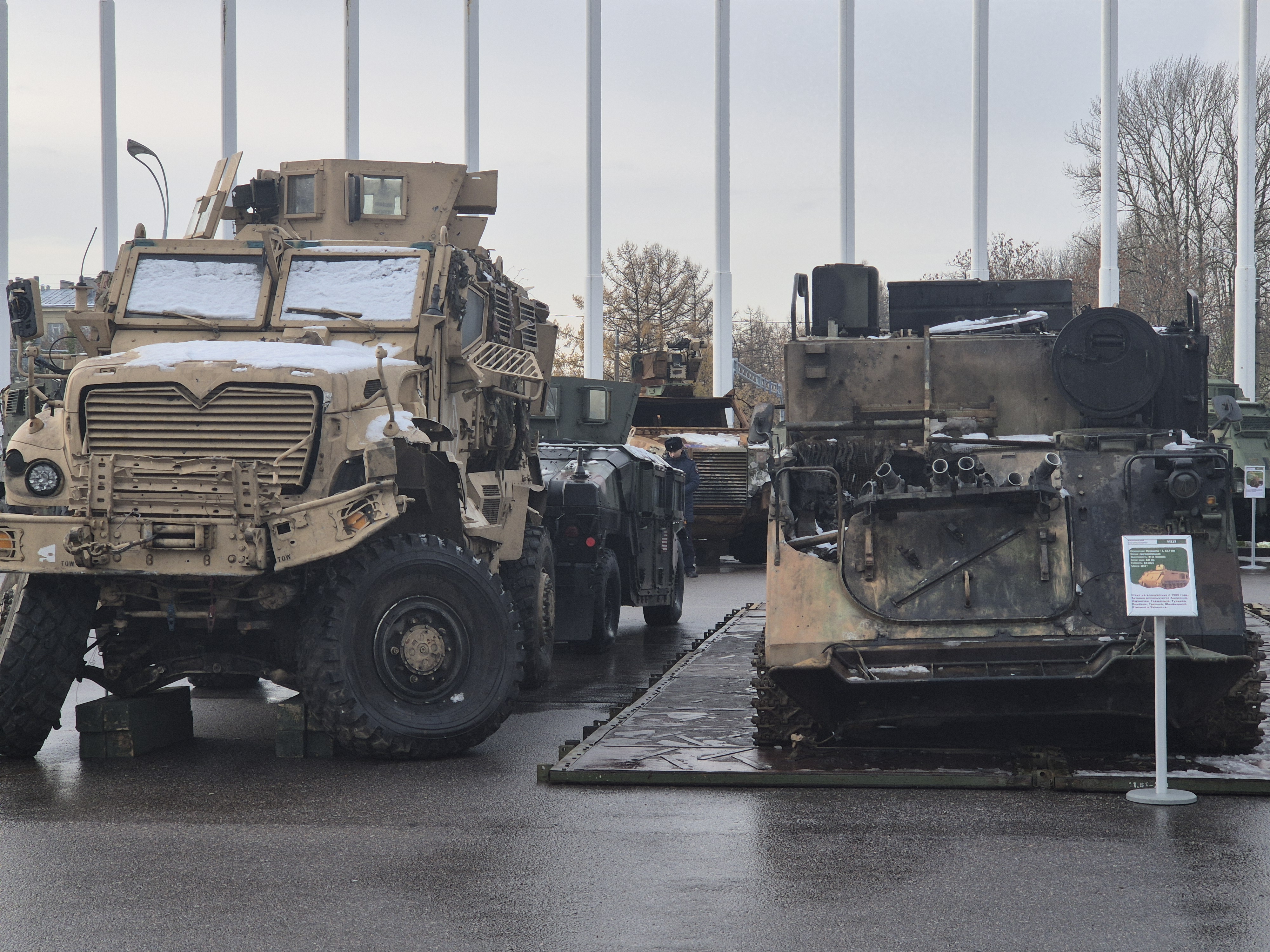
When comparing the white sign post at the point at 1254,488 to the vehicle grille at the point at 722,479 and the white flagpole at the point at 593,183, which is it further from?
the white flagpole at the point at 593,183

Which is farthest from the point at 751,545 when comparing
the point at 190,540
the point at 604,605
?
the point at 190,540

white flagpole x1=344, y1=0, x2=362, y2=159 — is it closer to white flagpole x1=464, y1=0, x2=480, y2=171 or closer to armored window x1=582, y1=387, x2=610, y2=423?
white flagpole x1=464, y1=0, x2=480, y2=171

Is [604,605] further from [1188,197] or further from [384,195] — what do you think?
[1188,197]

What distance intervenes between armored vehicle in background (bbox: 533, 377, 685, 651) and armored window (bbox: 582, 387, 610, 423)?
2.99 metres

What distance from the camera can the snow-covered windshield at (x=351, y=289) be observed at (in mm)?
9469

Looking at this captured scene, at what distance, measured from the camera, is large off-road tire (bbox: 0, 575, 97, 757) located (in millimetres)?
7973

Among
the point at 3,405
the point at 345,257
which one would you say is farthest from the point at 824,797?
the point at 3,405

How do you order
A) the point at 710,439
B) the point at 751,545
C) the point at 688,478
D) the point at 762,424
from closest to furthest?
the point at 762,424 < the point at 688,478 < the point at 710,439 < the point at 751,545

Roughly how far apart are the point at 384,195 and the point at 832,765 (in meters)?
5.67

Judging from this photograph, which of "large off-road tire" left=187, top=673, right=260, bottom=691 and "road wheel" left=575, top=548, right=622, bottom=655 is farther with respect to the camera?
"road wheel" left=575, top=548, right=622, bottom=655

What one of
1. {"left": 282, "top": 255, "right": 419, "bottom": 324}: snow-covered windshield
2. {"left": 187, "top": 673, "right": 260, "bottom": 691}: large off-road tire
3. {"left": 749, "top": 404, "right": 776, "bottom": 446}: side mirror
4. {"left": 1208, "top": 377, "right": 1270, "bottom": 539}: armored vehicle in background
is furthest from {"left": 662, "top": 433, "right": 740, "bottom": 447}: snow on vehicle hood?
{"left": 749, "top": 404, "right": 776, "bottom": 446}: side mirror

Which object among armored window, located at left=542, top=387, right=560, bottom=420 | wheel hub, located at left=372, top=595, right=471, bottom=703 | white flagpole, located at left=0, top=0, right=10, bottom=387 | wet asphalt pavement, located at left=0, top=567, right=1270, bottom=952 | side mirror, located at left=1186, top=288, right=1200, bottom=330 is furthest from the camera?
white flagpole, located at left=0, top=0, right=10, bottom=387

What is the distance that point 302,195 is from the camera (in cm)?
1118

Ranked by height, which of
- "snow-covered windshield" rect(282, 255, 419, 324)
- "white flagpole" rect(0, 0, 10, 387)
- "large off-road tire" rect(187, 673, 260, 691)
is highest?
"white flagpole" rect(0, 0, 10, 387)
